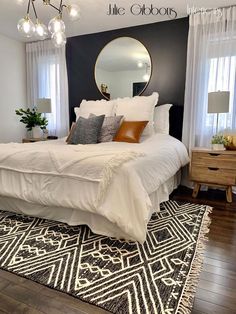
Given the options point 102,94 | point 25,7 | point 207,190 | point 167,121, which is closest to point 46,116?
point 102,94

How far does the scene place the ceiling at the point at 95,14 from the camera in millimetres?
2910

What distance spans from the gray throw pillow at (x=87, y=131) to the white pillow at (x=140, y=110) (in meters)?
0.43

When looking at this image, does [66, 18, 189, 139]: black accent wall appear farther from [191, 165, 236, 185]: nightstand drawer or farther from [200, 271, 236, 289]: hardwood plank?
[200, 271, 236, 289]: hardwood plank

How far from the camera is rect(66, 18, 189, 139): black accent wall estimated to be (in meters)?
3.43

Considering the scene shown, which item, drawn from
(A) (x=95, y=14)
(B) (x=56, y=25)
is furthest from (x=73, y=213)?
(A) (x=95, y=14)

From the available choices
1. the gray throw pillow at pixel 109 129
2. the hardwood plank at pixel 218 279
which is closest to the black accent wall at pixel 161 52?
the gray throw pillow at pixel 109 129

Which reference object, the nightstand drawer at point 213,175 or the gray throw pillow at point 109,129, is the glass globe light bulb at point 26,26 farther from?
the nightstand drawer at point 213,175

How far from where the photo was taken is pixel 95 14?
3.25 m

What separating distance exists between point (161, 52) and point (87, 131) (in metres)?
1.75

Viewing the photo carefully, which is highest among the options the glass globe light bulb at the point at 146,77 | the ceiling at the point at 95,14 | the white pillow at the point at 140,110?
the ceiling at the point at 95,14

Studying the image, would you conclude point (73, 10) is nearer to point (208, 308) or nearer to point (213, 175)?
point (213, 175)

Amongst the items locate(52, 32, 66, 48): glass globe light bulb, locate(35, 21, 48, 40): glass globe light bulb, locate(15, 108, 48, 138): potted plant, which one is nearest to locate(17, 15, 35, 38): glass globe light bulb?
locate(35, 21, 48, 40): glass globe light bulb

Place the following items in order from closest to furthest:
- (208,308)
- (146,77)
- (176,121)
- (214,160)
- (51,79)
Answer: (208,308)
(214,160)
(176,121)
(146,77)
(51,79)

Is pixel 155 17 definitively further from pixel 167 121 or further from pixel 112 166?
pixel 112 166
